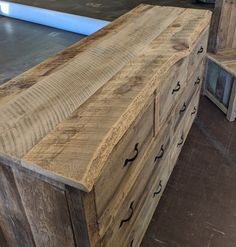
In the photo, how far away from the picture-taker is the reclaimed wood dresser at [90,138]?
633mm

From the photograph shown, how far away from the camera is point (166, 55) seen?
41.1 inches

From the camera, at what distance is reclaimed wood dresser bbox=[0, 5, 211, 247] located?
633mm

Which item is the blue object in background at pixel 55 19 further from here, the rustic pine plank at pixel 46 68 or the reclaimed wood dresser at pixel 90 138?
the reclaimed wood dresser at pixel 90 138

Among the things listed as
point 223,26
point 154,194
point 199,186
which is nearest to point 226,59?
point 223,26

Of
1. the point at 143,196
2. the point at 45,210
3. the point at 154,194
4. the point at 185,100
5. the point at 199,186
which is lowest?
the point at 199,186

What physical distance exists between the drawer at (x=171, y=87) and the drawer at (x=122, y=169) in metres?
0.12

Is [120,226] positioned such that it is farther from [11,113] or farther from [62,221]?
[11,113]

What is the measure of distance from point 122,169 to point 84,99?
0.23m

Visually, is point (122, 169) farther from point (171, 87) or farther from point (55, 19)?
point (55, 19)

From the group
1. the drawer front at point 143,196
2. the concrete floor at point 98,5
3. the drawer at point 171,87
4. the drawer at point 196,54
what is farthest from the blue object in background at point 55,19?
the drawer front at point 143,196

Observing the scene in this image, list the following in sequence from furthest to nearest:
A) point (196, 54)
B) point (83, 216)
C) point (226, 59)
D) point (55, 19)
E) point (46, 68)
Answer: point (55, 19)
point (226, 59)
point (196, 54)
point (46, 68)
point (83, 216)

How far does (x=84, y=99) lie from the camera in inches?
32.3

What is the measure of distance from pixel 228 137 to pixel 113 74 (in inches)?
52.6

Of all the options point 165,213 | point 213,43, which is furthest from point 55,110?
point 213,43
